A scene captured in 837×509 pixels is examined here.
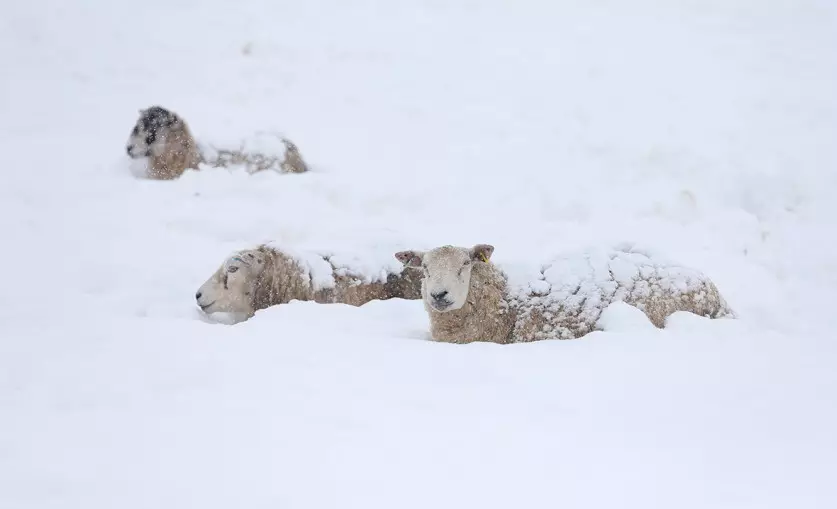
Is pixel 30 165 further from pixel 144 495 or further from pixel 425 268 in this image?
pixel 144 495

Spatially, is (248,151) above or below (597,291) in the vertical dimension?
above

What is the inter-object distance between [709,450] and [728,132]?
34.1 ft

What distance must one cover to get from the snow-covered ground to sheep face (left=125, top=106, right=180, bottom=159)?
355 millimetres

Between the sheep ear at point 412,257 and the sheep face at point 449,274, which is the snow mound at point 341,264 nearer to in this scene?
the sheep ear at point 412,257

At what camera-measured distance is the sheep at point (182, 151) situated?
34.9 feet

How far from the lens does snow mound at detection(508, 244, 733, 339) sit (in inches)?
231

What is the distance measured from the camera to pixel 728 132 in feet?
41.3

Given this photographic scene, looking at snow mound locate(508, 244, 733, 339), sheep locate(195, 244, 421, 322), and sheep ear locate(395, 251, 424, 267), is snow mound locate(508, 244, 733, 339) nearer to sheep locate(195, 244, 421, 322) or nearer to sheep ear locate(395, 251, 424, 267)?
sheep ear locate(395, 251, 424, 267)

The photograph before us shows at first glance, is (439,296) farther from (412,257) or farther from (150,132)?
(150,132)

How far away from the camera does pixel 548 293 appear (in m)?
6.11

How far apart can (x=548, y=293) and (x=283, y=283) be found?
2374 millimetres

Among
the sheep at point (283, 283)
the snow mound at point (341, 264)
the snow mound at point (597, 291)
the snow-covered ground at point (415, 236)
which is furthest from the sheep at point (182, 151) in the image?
the snow mound at point (597, 291)

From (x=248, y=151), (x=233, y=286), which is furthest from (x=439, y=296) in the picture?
(x=248, y=151)

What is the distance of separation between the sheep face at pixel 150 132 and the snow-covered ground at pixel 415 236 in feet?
1.16
